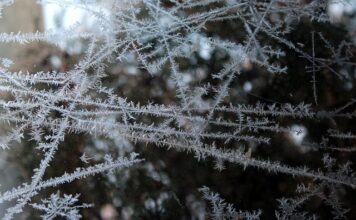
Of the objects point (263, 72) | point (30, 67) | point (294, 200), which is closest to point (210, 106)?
point (263, 72)

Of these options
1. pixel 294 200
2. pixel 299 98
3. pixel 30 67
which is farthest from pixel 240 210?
pixel 30 67

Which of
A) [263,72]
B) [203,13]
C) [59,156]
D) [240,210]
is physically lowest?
[240,210]

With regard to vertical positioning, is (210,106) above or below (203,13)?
below

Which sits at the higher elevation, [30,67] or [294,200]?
[30,67]

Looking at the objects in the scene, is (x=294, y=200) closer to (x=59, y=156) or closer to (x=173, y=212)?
(x=173, y=212)

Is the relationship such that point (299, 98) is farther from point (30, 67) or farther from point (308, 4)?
point (30, 67)

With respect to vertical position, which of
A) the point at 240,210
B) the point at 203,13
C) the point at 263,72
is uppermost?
the point at 203,13
